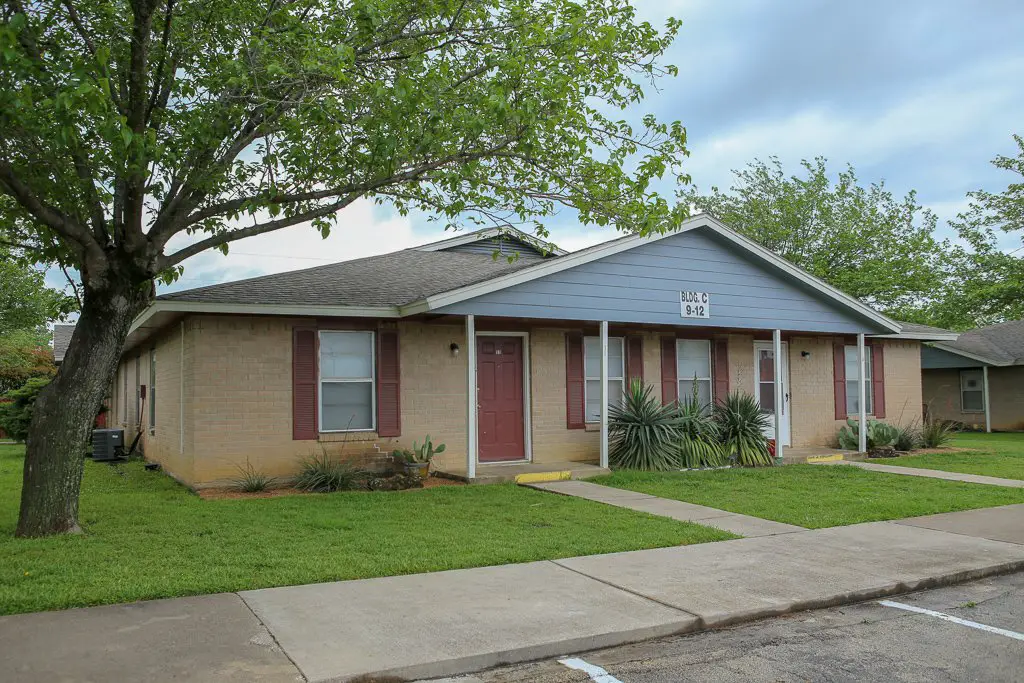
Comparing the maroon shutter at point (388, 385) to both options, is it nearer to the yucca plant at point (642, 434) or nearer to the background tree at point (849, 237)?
the yucca plant at point (642, 434)

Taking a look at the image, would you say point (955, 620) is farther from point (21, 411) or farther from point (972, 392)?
point (972, 392)

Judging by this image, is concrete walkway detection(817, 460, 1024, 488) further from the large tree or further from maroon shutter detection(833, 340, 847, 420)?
the large tree

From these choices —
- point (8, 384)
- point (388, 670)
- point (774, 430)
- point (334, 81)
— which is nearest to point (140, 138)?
point (334, 81)

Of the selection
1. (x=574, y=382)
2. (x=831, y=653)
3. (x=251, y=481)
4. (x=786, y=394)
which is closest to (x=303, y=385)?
(x=251, y=481)

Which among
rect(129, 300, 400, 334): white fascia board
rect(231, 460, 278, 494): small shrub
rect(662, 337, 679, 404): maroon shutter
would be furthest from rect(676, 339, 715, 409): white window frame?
rect(231, 460, 278, 494): small shrub

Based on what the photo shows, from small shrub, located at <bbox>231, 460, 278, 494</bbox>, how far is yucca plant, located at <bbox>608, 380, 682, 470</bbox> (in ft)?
18.6

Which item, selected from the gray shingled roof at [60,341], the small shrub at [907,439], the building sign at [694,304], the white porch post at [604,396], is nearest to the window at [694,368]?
the building sign at [694,304]

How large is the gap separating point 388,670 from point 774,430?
531 inches

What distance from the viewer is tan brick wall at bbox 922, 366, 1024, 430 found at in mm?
26594

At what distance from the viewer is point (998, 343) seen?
27188 mm

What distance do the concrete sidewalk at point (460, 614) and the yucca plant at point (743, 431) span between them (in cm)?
681

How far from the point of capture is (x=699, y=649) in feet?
17.0

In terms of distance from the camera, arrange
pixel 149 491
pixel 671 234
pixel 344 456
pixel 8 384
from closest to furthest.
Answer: pixel 149 491, pixel 344 456, pixel 671 234, pixel 8 384

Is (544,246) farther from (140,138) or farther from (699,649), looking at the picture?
(699,649)
